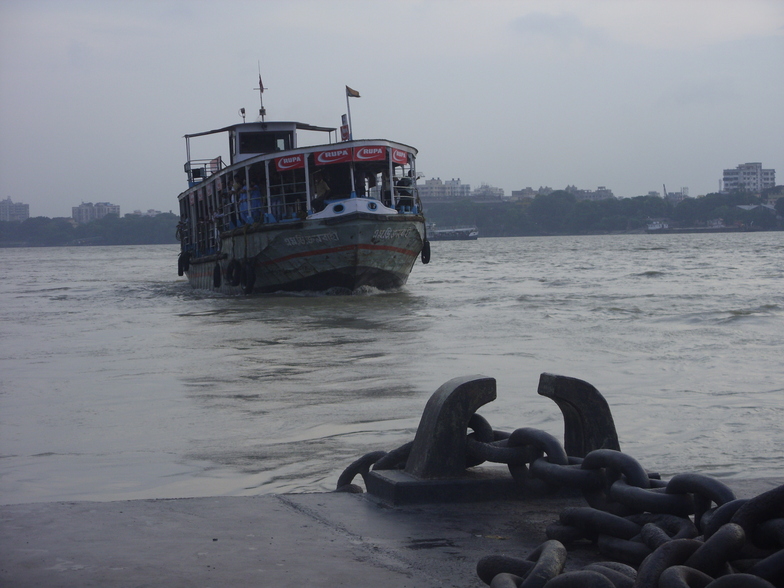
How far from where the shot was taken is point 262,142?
79.9 ft

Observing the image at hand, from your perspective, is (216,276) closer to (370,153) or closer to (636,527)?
(370,153)

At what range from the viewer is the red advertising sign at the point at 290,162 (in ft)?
63.9

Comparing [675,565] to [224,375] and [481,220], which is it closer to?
[224,375]

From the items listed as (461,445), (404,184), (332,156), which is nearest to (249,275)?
(332,156)

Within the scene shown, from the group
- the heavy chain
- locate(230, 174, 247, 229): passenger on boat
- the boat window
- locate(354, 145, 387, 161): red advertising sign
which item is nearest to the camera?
the heavy chain

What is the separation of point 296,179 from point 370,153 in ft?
7.24

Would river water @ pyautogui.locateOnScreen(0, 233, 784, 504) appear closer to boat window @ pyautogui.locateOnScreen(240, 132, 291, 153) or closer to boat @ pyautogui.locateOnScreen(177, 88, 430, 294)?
boat @ pyautogui.locateOnScreen(177, 88, 430, 294)

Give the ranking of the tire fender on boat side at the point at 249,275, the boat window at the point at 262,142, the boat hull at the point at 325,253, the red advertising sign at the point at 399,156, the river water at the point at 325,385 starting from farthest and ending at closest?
the boat window at the point at 262,142 < the tire fender on boat side at the point at 249,275 < the red advertising sign at the point at 399,156 < the boat hull at the point at 325,253 < the river water at the point at 325,385

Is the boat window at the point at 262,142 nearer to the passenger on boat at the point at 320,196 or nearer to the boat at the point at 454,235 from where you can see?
the passenger on boat at the point at 320,196

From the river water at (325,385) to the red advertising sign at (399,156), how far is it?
4.16 meters

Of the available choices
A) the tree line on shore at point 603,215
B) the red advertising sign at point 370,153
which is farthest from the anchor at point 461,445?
the tree line on shore at point 603,215

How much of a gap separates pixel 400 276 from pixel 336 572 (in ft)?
62.4

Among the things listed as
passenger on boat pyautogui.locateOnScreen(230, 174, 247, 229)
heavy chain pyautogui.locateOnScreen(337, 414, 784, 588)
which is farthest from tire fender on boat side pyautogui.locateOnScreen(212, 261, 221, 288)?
heavy chain pyautogui.locateOnScreen(337, 414, 784, 588)

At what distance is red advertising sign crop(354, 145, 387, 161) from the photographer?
1919cm
